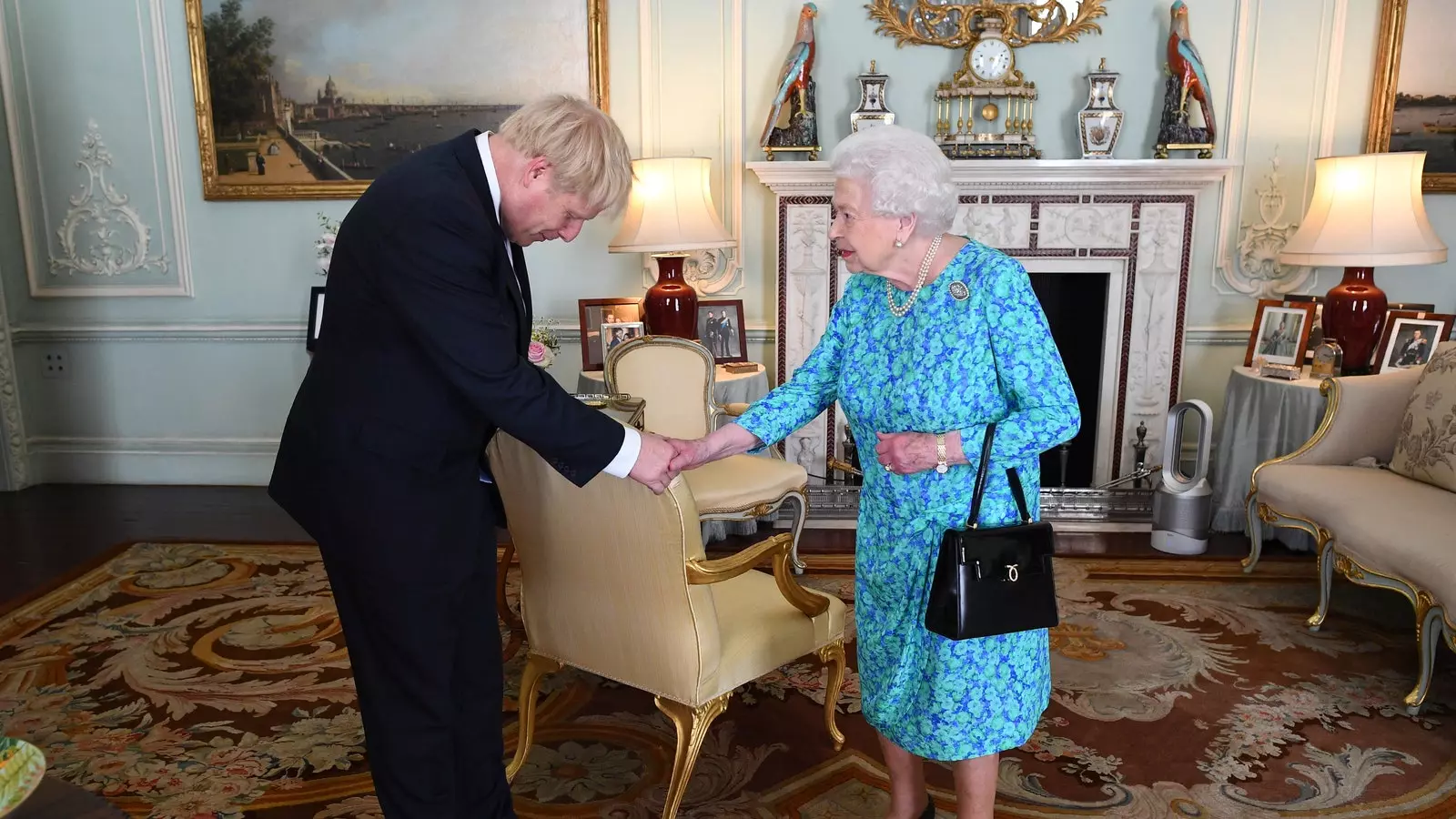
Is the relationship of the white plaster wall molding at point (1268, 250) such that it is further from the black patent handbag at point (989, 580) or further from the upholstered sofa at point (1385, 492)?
the black patent handbag at point (989, 580)

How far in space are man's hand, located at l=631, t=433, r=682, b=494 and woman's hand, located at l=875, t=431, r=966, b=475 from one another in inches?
16.7

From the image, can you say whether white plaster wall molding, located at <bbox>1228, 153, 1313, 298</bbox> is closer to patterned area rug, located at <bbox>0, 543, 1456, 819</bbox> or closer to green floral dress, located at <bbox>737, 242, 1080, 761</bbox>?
patterned area rug, located at <bbox>0, 543, 1456, 819</bbox>

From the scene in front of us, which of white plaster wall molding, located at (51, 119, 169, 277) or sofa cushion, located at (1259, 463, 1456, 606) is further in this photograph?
white plaster wall molding, located at (51, 119, 169, 277)

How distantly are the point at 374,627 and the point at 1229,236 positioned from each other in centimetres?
433

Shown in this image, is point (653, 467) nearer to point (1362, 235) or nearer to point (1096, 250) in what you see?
point (1096, 250)

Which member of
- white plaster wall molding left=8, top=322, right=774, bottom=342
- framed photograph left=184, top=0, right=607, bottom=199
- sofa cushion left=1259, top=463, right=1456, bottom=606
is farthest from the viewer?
white plaster wall molding left=8, top=322, right=774, bottom=342

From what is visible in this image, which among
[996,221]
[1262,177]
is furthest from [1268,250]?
[996,221]

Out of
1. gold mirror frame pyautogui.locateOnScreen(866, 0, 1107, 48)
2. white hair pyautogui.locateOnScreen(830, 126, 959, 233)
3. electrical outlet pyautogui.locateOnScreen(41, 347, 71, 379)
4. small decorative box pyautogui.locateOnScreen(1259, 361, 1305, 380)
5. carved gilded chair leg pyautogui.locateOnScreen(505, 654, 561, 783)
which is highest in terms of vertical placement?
gold mirror frame pyautogui.locateOnScreen(866, 0, 1107, 48)

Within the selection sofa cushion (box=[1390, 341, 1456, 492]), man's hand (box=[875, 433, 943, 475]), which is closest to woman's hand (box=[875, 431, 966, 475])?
man's hand (box=[875, 433, 943, 475])

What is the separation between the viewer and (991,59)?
459cm

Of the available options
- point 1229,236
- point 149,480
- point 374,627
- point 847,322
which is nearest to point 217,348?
point 149,480

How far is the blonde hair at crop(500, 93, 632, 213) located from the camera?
68.2 inches

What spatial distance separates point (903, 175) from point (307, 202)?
4116 mm

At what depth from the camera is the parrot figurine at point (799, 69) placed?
14.7 feet
